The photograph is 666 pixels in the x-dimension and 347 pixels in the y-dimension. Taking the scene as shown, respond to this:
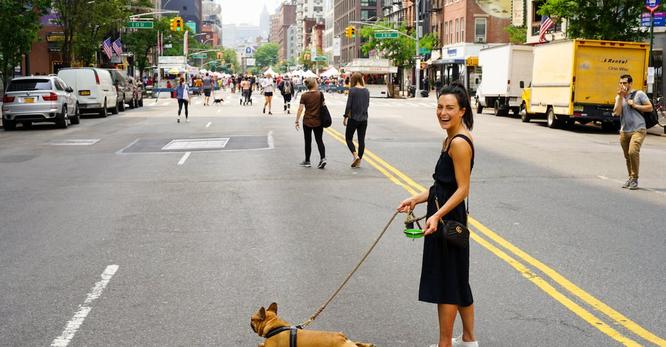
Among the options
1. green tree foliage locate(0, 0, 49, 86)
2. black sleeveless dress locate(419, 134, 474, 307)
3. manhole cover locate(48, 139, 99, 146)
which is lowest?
manhole cover locate(48, 139, 99, 146)

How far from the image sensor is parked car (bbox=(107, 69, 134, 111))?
39.0 metres

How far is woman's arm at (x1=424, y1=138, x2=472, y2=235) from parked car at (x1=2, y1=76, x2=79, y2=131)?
81.3ft

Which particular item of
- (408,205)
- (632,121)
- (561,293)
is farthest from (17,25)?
(408,205)

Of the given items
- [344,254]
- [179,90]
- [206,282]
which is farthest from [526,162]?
[179,90]

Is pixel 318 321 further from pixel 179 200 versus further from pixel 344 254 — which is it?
pixel 179 200

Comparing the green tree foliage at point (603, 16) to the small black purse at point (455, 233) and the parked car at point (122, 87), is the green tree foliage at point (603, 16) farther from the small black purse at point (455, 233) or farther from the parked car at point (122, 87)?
the small black purse at point (455, 233)

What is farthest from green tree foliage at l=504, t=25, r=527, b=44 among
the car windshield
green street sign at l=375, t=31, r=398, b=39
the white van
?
the car windshield

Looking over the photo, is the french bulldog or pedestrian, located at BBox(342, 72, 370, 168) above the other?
pedestrian, located at BBox(342, 72, 370, 168)

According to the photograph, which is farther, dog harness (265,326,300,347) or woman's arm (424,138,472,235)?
woman's arm (424,138,472,235)

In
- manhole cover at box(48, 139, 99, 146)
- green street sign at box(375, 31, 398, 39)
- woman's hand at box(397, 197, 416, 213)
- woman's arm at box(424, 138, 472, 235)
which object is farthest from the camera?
green street sign at box(375, 31, 398, 39)

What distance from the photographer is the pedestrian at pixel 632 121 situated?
12.9 meters

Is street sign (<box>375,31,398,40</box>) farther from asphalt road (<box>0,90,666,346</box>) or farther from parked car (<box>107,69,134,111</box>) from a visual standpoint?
asphalt road (<box>0,90,666,346</box>)

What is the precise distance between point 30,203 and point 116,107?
91.5ft

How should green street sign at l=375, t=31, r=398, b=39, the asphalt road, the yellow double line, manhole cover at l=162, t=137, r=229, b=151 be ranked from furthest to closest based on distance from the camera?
1. green street sign at l=375, t=31, r=398, b=39
2. manhole cover at l=162, t=137, r=229, b=151
3. the asphalt road
4. the yellow double line
